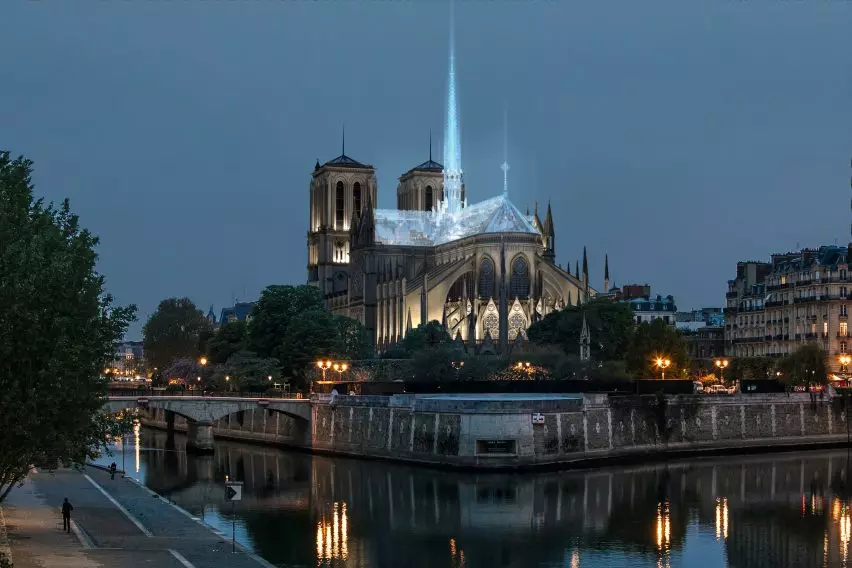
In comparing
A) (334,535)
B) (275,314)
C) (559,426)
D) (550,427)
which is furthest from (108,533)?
(275,314)

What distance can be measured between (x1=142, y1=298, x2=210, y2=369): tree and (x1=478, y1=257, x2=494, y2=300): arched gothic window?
28339mm

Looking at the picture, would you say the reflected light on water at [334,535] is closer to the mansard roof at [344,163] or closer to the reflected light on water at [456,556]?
the reflected light on water at [456,556]

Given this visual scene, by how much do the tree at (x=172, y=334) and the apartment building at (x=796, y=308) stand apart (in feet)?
179

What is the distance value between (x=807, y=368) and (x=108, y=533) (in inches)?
2351

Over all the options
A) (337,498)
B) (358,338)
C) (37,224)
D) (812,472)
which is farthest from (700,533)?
(358,338)

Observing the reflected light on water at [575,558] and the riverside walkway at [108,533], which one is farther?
the reflected light on water at [575,558]

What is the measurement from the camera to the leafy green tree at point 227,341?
114875mm

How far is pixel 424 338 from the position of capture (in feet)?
398

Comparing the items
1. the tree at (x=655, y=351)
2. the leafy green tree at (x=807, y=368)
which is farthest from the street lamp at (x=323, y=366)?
the leafy green tree at (x=807, y=368)

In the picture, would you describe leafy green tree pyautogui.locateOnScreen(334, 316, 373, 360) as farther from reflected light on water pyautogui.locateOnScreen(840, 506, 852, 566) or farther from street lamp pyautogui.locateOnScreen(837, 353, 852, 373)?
reflected light on water pyautogui.locateOnScreen(840, 506, 852, 566)

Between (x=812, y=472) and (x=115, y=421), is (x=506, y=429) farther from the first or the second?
(x=115, y=421)

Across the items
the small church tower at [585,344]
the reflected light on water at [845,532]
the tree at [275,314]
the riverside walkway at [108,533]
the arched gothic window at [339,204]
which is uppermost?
the arched gothic window at [339,204]

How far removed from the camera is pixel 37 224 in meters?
34.9

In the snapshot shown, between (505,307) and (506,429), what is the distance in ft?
225
